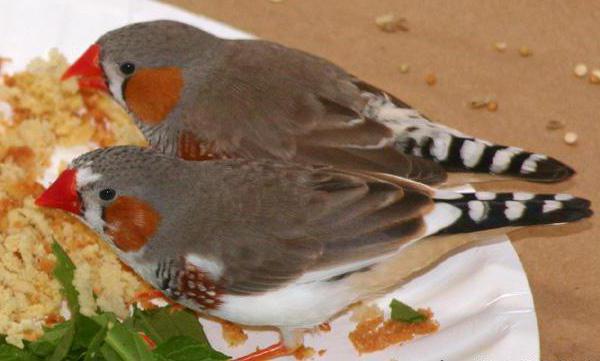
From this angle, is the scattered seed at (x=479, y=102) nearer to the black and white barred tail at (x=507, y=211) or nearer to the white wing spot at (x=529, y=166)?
the white wing spot at (x=529, y=166)

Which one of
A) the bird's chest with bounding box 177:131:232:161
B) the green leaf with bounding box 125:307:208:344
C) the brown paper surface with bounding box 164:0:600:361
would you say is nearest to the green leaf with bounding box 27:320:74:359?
the green leaf with bounding box 125:307:208:344

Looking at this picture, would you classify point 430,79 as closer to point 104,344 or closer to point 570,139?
point 570,139

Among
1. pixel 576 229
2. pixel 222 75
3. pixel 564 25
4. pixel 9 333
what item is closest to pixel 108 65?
pixel 222 75

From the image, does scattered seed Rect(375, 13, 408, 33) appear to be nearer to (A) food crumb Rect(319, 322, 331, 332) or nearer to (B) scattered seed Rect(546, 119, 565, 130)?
(B) scattered seed Rect(546, 119, 565, 130)

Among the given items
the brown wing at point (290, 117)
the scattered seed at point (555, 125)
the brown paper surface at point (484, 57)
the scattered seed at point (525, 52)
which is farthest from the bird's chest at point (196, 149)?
the scattered seed at point (525, 52)

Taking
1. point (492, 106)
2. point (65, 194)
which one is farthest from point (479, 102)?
point (65, 194)
